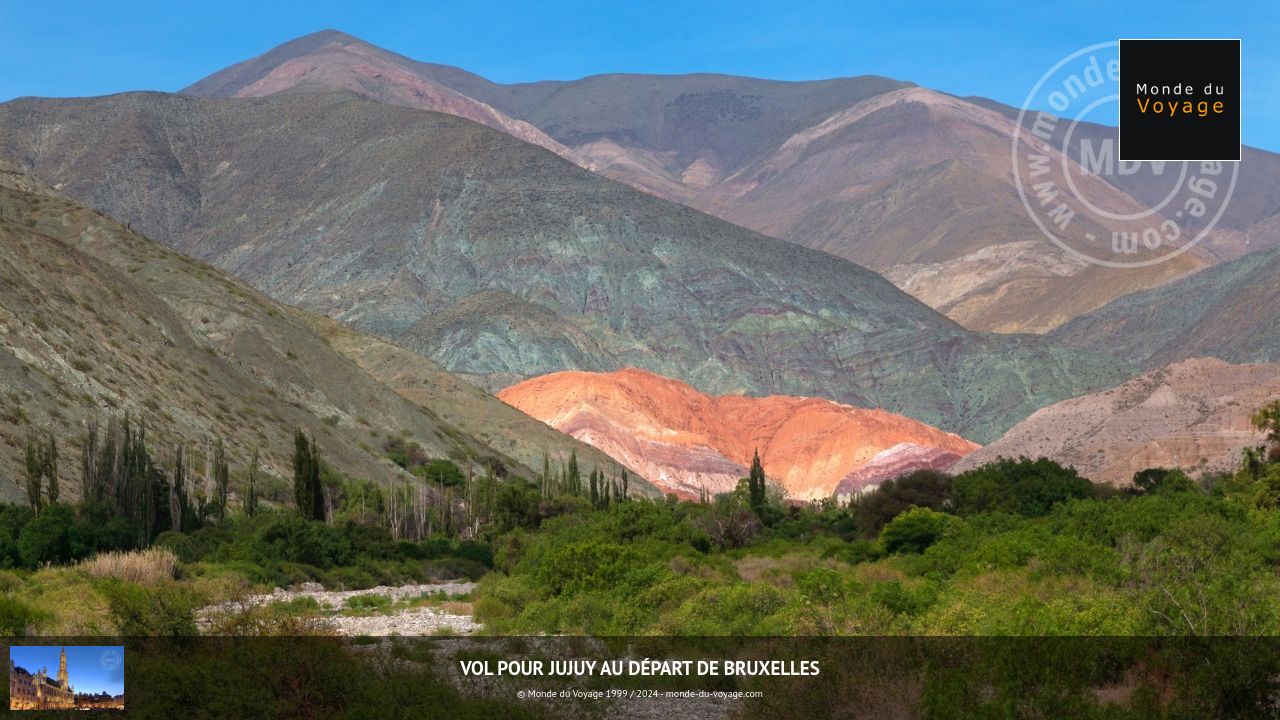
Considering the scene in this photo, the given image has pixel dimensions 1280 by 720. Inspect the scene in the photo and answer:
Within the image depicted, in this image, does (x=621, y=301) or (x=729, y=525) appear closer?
(x=729, y=525)

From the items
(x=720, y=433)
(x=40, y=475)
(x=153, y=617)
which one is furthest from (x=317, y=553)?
(x=720, y=433)

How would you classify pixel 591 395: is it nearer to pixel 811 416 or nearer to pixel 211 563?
pixel 811 416

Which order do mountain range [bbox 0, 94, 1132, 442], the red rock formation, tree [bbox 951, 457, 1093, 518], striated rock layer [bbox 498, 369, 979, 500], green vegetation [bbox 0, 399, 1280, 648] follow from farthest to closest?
mountain range [bbox 0, 94, 1132, 442] → striated rock layer [bbox 498, 369, 979, 500] → the red rock formation → tree [bbox 951, 457, 1093, 518] → green vegetation [bbox 0, 399, 1280, 648]

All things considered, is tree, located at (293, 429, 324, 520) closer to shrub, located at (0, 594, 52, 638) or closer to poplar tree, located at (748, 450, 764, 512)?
poplar tree, located at (748, 450, 764, 512)

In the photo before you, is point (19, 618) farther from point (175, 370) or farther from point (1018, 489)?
point (175, 370)

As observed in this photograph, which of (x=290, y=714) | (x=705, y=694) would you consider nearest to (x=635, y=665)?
(x=705, y=694)

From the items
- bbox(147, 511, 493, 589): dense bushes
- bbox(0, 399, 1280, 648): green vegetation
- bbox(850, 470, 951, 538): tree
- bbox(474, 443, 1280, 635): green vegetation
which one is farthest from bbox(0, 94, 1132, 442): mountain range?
bbox(474, 443, 1280, 635): green vegetation
